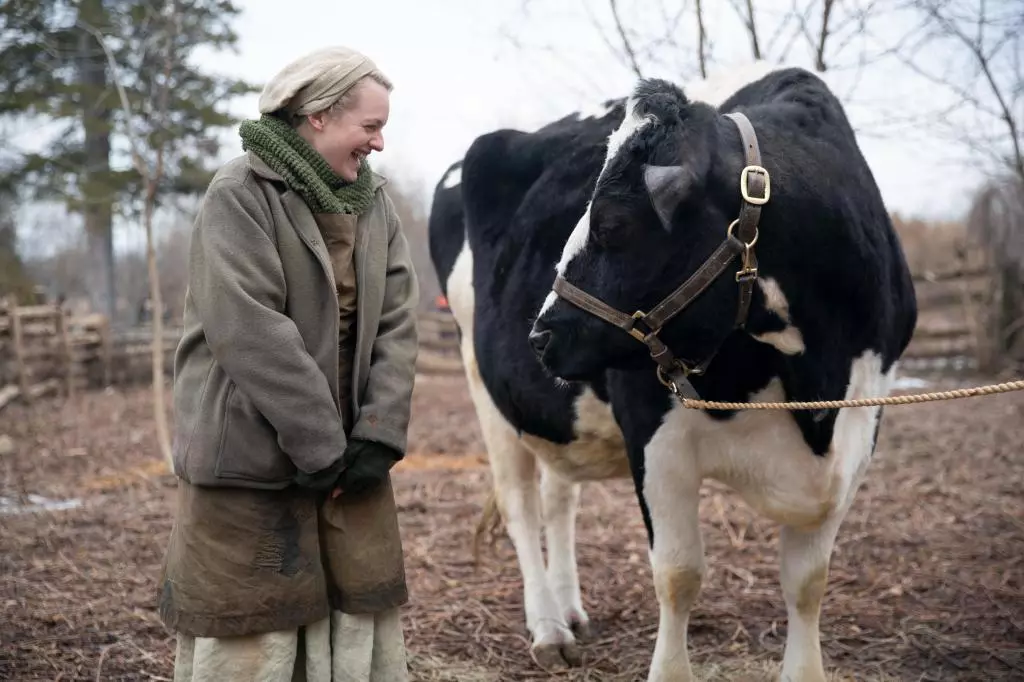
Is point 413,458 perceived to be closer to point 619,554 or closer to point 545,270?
point 619,554

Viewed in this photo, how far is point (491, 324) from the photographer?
3945mm

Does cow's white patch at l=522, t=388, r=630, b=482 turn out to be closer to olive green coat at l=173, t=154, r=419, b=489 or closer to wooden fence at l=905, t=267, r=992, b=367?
olive green coat at l=173, t=154, r=419, b=489

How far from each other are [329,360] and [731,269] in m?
1.05

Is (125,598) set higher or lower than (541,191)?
lower

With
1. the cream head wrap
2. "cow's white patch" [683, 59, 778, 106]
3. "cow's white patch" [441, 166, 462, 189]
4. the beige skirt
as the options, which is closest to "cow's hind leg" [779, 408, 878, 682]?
"cow's white patch" [683, 59, 778, 106]

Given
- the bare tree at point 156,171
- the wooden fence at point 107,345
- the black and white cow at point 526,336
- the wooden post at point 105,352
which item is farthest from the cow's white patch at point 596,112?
the wooden post at point 105,352

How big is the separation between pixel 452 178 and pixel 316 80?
2590 millimetres

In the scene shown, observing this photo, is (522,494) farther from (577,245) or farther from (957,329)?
(957,329)

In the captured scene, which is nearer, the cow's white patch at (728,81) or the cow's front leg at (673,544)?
the cow's front leg at (673,544)

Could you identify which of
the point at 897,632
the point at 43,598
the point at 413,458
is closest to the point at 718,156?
the point at 897,632

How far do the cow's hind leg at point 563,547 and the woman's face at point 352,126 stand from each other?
2200 millimetres

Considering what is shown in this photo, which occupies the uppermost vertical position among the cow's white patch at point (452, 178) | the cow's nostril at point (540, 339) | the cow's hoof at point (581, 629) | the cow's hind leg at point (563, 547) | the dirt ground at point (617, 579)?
the cow's white patch at point (452, 178)

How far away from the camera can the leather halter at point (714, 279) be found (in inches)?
93.4

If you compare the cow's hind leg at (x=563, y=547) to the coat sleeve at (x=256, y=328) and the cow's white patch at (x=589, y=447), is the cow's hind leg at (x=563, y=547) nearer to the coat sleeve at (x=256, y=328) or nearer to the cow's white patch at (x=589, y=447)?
the cow's white patch at (x=589, y=447)
